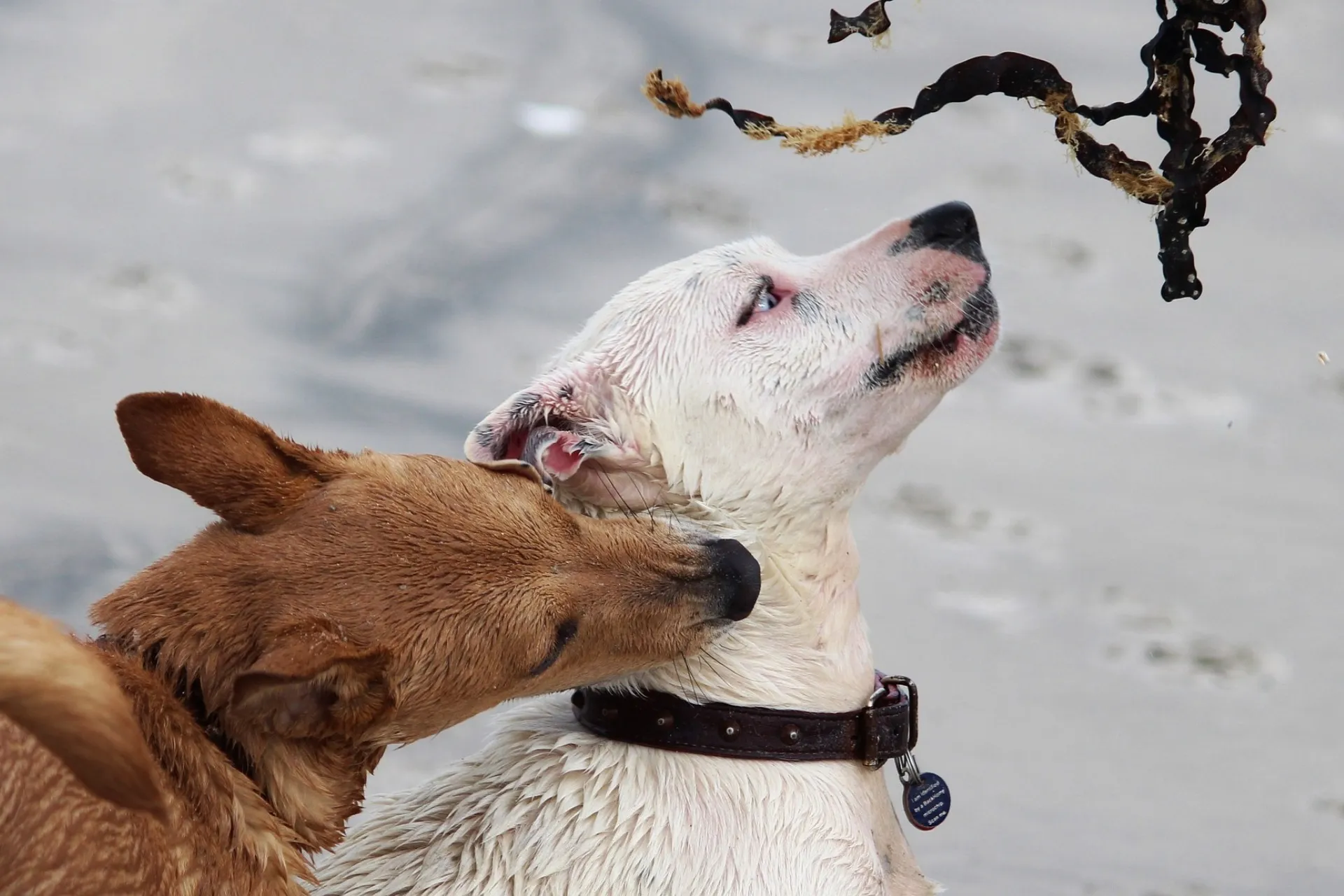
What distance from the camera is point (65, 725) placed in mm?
1936

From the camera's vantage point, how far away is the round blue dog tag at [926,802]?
3.10 metres

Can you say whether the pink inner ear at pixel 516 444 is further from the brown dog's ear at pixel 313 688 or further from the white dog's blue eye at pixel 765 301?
the brown dog's ear at pixel 313 688

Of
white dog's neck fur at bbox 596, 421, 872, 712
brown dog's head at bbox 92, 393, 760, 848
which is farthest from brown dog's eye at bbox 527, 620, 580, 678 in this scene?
white dog's neck fur at bbox 596, 421, 872, 712

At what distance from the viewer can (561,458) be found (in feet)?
9.34

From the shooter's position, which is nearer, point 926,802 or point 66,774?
point 66,774

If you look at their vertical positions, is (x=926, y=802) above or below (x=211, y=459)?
below

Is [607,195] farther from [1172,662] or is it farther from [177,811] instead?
[177,811]

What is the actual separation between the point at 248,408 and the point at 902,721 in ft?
9.80

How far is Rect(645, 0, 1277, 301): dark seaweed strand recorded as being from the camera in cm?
272

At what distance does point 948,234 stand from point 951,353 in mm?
236

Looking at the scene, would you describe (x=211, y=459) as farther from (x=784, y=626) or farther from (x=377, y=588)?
(x=784, y=626)

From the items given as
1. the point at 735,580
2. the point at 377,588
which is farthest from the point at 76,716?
the point at 735,580

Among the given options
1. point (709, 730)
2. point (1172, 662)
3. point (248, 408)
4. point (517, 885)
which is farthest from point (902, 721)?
point (248, 408)

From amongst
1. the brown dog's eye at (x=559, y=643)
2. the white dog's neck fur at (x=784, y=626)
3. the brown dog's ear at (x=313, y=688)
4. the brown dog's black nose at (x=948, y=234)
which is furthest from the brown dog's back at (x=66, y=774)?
the brown dog's black nose at (x=948, y=234)
